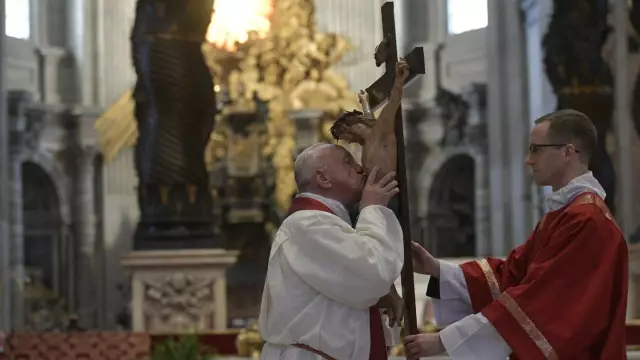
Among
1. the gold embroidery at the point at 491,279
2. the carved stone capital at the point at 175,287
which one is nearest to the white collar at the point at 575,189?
the gold embroidery at the point at 491,279

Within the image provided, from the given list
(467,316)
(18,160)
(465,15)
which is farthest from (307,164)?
(465,15)

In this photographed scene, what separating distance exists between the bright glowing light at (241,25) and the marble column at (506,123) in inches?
122

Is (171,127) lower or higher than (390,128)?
higher

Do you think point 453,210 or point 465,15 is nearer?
point 453,210

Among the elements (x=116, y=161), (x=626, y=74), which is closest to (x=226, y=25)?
(x=116, y=161)

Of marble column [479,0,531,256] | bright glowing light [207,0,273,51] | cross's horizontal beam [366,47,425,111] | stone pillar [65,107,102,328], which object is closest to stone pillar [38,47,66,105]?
stone pillar [65,107,102,328]

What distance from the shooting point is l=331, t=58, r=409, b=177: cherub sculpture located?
125 inches

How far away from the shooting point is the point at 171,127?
7367 mm

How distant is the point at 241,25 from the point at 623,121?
6011 mm

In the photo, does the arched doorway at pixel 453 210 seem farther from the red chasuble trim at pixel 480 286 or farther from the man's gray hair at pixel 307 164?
the man's gray hair at pixel 307 164

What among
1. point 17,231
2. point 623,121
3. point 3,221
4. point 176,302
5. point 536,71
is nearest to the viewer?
point 176,302

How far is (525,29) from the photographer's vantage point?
1295cm

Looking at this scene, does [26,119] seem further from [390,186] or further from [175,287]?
[390,186]

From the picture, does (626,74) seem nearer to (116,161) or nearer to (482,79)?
(482,79)
